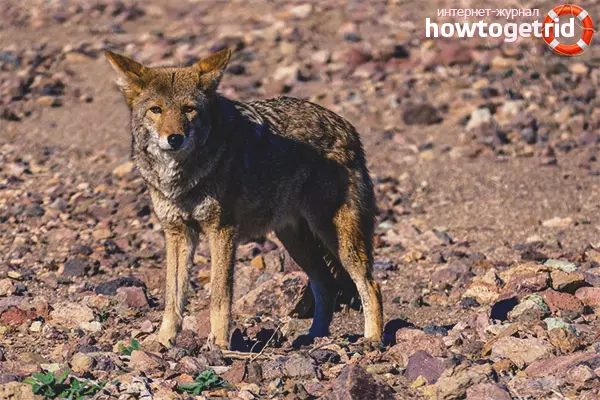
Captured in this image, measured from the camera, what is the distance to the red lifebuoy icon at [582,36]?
50.5 ft

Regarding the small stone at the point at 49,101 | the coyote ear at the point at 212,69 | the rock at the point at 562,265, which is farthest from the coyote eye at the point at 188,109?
the small stone at the point at 49,101

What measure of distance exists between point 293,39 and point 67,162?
4.97 meters

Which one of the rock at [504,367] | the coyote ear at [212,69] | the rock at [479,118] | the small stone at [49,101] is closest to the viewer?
the rock at [504,367]

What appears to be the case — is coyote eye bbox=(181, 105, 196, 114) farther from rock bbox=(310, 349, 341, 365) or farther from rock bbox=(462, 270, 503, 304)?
rock bbox=(462, 270, 503, 304)

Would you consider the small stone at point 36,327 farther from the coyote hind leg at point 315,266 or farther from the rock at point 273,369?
the rock at point 273,369

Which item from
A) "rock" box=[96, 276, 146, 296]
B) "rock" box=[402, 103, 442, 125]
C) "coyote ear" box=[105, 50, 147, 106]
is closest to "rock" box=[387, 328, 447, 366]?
"coyote ear" box=[105, 50, 147, 106]

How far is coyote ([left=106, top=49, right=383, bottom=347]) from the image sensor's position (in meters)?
7.00

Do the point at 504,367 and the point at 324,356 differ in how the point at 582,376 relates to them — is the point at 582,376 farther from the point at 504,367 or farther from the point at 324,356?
the point at 324,356

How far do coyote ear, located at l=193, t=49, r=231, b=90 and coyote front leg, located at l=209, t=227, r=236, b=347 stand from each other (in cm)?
99

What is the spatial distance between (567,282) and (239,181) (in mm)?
2719

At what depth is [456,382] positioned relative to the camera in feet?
19.3

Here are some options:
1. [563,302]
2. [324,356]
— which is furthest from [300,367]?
[563,302]

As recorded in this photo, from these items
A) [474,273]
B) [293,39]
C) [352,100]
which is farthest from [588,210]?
[293,39]

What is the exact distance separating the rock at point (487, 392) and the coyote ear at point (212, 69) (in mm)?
2741
